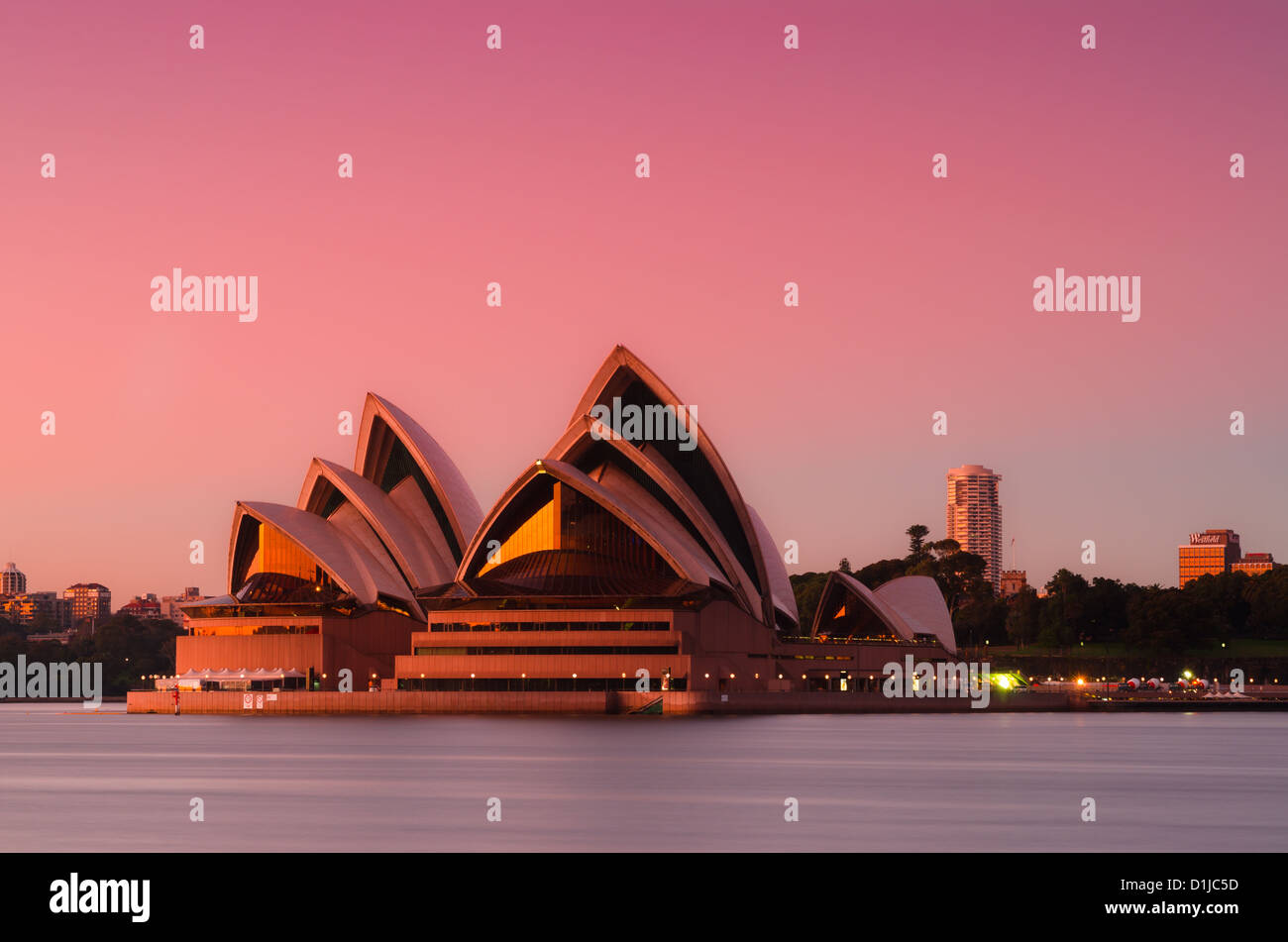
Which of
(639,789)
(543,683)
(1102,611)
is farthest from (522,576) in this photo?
(1102,611)

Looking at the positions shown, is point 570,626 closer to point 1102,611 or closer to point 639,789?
point 639,789

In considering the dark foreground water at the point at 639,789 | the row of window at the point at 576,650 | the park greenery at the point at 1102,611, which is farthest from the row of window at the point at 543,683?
the park greenery at the point at 1102,611

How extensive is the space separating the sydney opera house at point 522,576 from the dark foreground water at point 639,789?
39.7 feet

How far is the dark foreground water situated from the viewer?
3969cm

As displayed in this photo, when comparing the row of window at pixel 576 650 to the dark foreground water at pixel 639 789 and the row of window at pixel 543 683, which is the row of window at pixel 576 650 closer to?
the row of window at pixel 543 683

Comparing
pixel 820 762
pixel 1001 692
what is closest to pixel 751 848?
pixel 820 762

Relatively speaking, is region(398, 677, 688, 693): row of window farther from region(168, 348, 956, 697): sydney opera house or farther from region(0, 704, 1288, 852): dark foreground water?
region(0, 704, 1288, 852): dark foreground water

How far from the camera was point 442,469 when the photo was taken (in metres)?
112

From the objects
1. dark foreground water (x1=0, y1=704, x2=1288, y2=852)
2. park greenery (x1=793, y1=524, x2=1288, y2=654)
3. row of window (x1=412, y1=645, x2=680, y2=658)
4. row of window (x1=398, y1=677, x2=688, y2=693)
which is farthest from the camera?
park greenery (x1=793, y1=524, x2=1288, y2=654)

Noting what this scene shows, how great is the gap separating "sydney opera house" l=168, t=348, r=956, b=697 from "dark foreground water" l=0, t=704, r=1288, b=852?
1210 centimetres

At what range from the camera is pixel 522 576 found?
106m

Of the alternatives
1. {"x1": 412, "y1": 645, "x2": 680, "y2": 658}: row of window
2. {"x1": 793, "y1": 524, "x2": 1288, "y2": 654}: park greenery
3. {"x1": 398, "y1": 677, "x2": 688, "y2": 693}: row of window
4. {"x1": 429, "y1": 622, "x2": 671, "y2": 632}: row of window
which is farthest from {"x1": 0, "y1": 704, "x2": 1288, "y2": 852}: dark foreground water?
{"x1": 793, "y1": 524, "x2": 1288, "y2": 654}: park greenery

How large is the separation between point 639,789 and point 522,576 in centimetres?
5539
